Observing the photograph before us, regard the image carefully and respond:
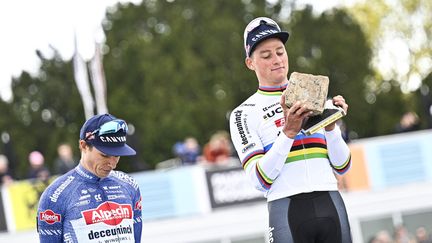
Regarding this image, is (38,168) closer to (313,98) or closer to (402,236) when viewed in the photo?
(402,236)

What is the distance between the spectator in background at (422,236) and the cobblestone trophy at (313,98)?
39.2 ft

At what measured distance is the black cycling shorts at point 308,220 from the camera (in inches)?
240

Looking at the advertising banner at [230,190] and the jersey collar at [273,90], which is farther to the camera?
the advertising banner at [230,190]

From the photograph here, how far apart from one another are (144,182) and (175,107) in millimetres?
30070

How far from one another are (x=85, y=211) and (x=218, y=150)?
1124 cm

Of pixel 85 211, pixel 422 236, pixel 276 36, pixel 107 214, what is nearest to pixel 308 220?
pixel 276 36

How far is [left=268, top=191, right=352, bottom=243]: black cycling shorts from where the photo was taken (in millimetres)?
6098

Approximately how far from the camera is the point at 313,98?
5719 millimetres

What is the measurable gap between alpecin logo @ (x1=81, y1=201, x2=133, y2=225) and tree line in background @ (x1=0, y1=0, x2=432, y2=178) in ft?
130

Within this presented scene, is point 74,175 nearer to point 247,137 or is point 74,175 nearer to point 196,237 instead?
point 247,137

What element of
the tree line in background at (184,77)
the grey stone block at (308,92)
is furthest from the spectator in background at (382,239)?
the tree line in background at (184,77)

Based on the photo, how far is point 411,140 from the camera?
1906 centimetres

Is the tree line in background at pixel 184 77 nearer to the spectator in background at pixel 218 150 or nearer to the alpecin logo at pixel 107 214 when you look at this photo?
the spectator in background at pixel 218 150

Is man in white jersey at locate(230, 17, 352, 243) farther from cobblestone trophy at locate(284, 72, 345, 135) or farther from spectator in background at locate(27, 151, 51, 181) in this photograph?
spectator in background at locate(27, 151, 51, 181)
